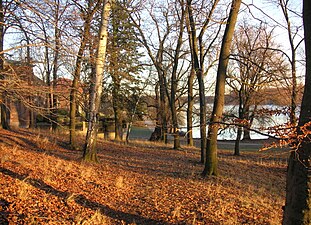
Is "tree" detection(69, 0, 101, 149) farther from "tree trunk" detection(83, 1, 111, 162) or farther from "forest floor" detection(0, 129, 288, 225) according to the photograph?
"forest floor" detection(0, 129, 288, 225)

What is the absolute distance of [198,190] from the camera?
7469mm

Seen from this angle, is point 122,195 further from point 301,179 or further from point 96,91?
point 301,179

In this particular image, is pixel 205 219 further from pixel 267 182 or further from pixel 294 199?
pixel 267 182

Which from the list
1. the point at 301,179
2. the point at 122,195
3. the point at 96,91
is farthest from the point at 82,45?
the point at 301,179

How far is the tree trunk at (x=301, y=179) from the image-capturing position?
3.36 metres

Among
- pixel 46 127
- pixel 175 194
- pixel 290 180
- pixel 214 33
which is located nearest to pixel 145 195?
pixel 175 194

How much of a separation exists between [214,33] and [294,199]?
11.9 metres

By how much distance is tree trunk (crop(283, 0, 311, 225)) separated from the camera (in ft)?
11.0

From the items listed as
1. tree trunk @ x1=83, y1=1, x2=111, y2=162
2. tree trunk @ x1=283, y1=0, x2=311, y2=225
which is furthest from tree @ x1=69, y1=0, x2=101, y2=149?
tree trunk @ x1=283, y1=0, x2=311, y2=225

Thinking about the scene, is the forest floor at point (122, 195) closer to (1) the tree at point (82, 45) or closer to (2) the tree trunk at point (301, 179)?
(2) the tree trunk at point (301, 179)

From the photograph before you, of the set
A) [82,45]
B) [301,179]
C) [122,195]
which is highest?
[82,45]

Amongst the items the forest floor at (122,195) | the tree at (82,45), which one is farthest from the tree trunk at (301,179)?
the tree at (82,45)

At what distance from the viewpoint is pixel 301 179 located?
3396 mm

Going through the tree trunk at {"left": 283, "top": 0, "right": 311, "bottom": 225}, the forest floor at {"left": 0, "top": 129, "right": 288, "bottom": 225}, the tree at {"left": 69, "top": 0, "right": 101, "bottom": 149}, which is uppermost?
the tree at {"left": 69, "top": 0, "right": 101, "bottom": 149}
